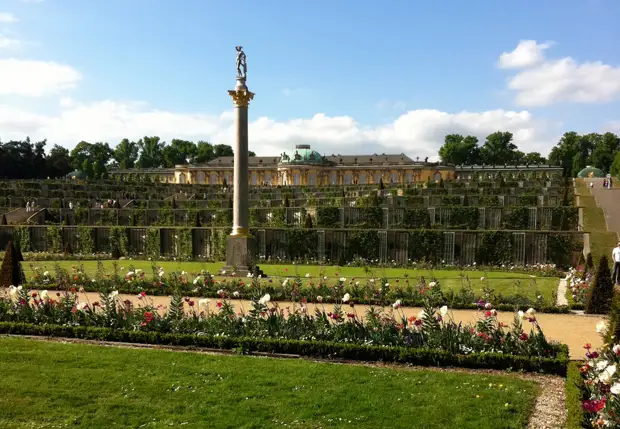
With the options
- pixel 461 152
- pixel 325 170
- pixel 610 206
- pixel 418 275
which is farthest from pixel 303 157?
pixel 418 275

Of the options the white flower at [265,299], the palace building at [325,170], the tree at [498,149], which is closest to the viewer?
the white flower at [265,299]

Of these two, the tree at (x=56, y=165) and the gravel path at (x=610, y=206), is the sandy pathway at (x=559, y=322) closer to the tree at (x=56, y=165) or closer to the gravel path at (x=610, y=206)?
the gravel path at (x=610, y=206)

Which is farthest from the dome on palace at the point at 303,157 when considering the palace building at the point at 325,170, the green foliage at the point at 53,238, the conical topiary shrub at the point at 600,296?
the conical topiary shrub at the point at 600,296

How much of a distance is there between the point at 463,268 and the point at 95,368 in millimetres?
16530

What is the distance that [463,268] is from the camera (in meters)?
22.0

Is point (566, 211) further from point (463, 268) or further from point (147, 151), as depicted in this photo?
point (147, 151)

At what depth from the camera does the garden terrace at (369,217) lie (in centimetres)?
2636

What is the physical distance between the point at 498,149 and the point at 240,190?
113777 mm

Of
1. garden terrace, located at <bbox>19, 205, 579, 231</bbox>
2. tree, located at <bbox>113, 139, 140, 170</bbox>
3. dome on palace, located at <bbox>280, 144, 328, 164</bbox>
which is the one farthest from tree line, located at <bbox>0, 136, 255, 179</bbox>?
garden terrace, located at <bbox>19, 205, 579, 231</bbox>

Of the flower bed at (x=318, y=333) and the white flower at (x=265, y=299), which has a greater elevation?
the white flower at (x=265, y=299)

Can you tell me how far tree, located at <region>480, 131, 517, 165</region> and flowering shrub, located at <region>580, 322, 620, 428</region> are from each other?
123 meters

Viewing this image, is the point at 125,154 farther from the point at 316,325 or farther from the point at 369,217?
the point at 316,325

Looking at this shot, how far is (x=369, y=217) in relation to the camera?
29406 mm

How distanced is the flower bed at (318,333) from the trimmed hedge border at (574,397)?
68 centimetres
